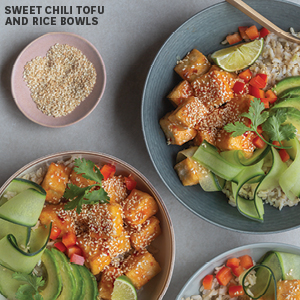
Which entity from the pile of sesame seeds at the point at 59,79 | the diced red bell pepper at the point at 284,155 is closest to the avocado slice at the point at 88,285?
the pile of sesame seeds at the point at 59,79

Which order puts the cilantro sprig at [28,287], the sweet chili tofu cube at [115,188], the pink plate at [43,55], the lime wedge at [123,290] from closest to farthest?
1. the cilantro sprig at [28,287]
2. the lime wedge at [123,290]
3. the sweet chili tofu cube at [115,188]
4. the pink plate at [43,55]

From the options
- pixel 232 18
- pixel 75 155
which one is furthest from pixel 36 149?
pixel 232 18

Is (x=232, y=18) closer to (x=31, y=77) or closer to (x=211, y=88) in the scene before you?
(x=211, y=88)

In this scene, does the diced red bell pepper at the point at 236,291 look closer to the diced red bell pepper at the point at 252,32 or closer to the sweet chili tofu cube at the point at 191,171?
the sweet chili tofu cube at the point at 191,171

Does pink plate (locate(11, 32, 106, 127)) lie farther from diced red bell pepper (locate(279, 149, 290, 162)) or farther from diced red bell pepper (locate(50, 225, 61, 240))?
diced red bell pepper (locate(279, 149, 290, 162))

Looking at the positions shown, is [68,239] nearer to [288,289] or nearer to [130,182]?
[130,182]

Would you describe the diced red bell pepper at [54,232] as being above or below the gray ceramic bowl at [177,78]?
below
